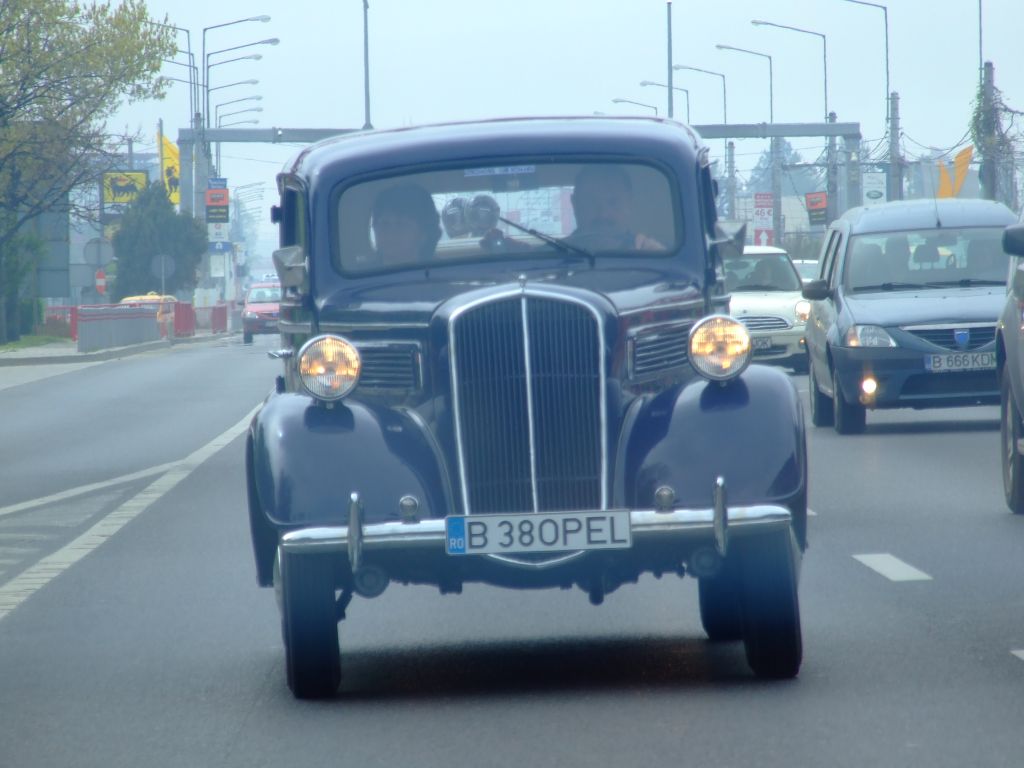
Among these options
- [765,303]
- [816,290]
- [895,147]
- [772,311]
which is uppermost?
[895,147]

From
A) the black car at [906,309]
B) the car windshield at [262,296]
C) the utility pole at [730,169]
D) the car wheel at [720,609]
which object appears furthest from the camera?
the utility pole at [730,169]

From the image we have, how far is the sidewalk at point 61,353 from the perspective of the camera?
42.9 meters

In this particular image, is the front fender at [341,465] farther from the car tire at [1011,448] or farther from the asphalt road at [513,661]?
the car tire at [1011,448]

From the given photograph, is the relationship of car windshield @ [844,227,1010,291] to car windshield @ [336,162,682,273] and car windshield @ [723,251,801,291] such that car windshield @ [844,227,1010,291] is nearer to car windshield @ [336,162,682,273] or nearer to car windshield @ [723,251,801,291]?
car windshield @ [723,251,801,291]

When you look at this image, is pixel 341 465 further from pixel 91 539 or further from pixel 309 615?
pixel 91 539

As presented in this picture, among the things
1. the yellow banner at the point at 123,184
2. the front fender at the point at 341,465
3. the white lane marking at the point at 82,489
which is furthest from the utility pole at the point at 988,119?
the front fender at the point at 341,465

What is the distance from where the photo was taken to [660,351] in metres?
7.52

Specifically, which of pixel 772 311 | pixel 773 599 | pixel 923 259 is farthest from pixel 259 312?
pixel 773 599

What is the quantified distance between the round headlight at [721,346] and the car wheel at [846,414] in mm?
11098

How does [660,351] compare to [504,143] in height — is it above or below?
below

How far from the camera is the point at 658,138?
8.38 m

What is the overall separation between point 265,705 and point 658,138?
2.79 meters

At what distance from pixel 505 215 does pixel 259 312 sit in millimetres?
48471

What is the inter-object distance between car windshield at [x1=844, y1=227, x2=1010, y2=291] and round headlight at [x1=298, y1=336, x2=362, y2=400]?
1201cm
